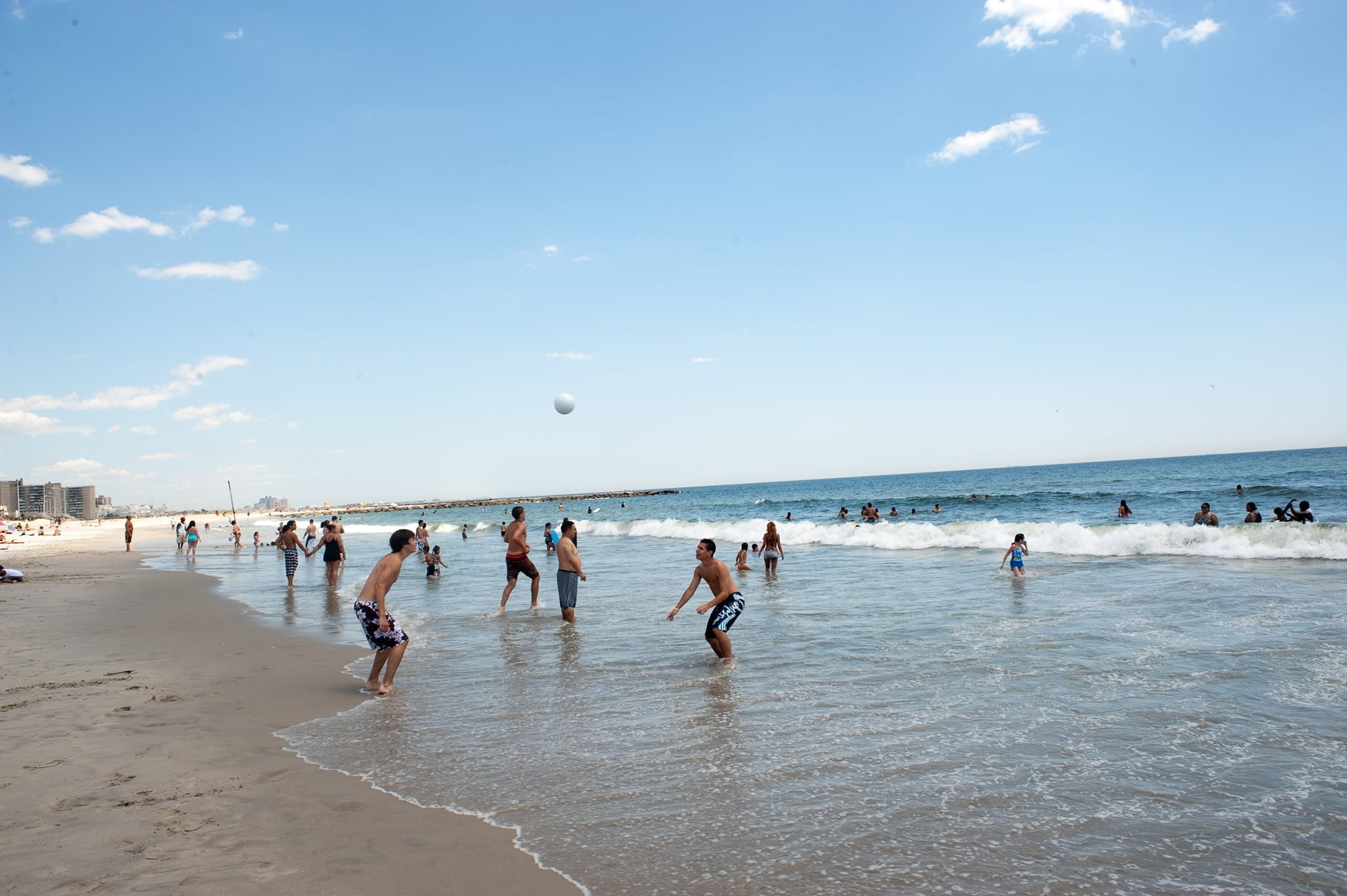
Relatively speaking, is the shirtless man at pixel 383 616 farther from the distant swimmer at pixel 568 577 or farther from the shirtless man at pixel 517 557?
the shirtless man at pixel 517 557

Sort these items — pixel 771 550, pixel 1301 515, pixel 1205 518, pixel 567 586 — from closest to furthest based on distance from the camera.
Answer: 1. pixel 567 586
2. pixel 771 550
3. pixel 1301 515
4. pixel 1205 518

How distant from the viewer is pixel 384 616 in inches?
314

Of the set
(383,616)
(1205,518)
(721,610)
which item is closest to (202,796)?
(383,616)

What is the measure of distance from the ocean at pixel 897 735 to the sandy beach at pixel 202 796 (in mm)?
343

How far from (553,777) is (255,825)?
1839 mm

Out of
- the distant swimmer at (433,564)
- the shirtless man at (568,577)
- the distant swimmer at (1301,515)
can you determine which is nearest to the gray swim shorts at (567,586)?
the shirtless man at (568,577)

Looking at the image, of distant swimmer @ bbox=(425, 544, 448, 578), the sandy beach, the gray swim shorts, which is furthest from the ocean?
distant swimmer @ bbox=(425, 544, 448, 578)

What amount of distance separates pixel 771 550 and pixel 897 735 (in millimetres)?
12788

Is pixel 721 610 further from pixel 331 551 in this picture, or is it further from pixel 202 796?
pixel 331 551

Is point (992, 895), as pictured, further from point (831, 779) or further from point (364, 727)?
point (364, 727)

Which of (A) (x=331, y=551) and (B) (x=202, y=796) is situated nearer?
(B) (x=202, y=796)

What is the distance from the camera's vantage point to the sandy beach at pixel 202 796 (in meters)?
3.93

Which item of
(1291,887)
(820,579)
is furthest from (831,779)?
(820,579)

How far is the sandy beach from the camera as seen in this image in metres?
3.93
